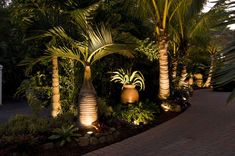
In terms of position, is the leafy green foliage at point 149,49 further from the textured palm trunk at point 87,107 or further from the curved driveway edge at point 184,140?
the textured palm trunk at point 87,107

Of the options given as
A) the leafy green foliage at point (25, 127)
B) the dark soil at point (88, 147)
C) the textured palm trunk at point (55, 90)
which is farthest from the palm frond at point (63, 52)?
the dark soil at point (88, 147)

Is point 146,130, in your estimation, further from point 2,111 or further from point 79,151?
point 2,111

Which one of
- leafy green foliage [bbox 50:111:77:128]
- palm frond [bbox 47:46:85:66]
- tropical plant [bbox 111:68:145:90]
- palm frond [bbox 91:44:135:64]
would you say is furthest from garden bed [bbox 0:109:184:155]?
tropical plant [bbox 111:68:145:90]

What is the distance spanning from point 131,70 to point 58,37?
3.80 m

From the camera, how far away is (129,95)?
428 inches

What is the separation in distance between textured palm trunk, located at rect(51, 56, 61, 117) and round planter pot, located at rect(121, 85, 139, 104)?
2.33m

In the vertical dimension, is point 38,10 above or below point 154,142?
above

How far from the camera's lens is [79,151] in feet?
23.5

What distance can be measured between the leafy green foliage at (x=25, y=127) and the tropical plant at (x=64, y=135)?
0.43 metres

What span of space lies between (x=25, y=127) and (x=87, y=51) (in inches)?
92.8

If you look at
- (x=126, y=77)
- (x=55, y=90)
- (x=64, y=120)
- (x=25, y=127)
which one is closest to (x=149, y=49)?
(x=126, y=77)

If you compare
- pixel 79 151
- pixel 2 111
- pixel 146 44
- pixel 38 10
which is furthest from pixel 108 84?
pixel 2 111

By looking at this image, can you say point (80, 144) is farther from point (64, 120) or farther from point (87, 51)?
point (87, 51)

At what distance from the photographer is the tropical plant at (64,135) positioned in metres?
7.22
